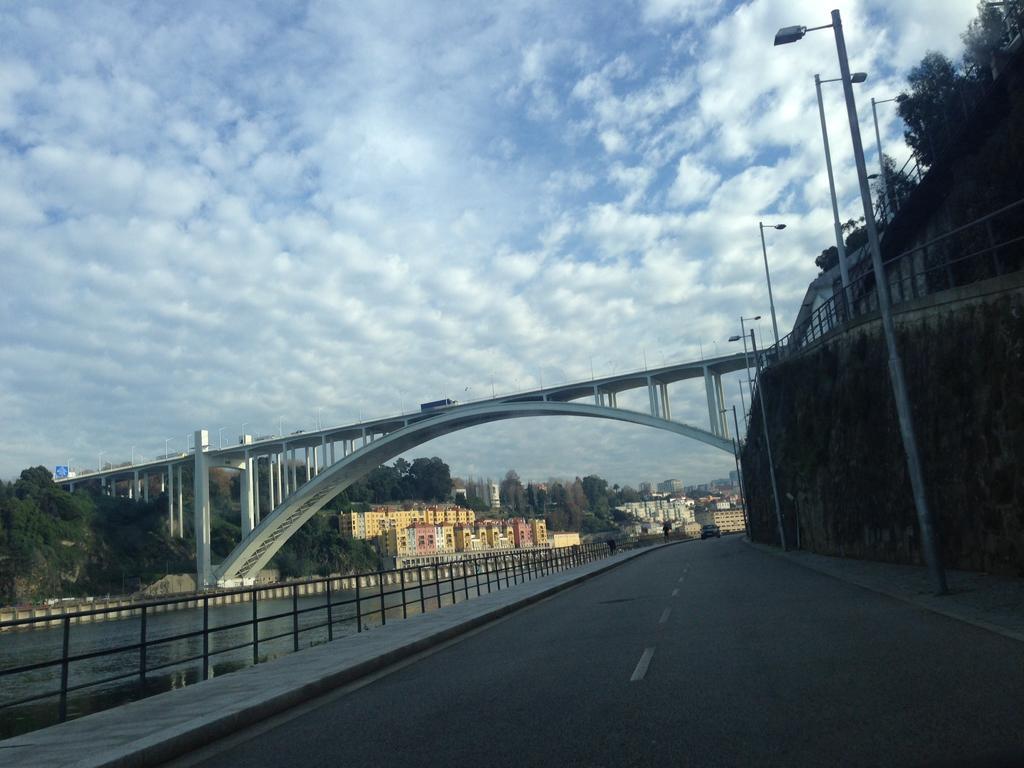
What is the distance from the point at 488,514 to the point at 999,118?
146 metres

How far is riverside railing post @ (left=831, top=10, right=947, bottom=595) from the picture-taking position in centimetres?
1346

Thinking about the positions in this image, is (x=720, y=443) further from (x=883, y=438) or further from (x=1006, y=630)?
(x=1006, y=630)

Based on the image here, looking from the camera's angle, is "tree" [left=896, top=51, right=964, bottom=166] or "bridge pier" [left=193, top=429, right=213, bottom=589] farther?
"bridge pier" [left=193, top=429, right=213, bottom=589]

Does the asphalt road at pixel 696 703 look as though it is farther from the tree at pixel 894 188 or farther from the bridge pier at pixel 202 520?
the bridge pier at pixel 202 520

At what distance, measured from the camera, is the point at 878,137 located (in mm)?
41625

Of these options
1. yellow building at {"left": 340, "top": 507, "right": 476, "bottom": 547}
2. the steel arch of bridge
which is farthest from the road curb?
yellow building at {"left": 340, "top": 507, "right": 476, "bottom": 547}

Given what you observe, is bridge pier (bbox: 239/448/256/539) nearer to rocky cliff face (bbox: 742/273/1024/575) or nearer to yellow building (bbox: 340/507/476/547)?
yellow building (bbox: 340/507/476/547)

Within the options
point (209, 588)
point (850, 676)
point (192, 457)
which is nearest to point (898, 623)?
point (850, 676)

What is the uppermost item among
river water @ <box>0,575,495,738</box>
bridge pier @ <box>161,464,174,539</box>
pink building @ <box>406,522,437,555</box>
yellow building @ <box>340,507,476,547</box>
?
bridge pier @ <box>161,464,174,539</box>

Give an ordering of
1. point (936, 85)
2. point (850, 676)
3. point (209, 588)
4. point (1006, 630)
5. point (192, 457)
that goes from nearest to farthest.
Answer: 1. point (850, 676)
2. point (1006, 630)
3. point (936, 85)
4. point (209, 588)
5. point (192, 457)

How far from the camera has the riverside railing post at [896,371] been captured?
44.2ft

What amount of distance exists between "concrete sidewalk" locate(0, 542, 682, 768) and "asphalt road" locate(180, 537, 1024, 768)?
0.29 meters

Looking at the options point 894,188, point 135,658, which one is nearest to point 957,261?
point 894,188

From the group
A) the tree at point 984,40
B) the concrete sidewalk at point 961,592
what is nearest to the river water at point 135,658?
the concrete sidewalk at point 961,592
